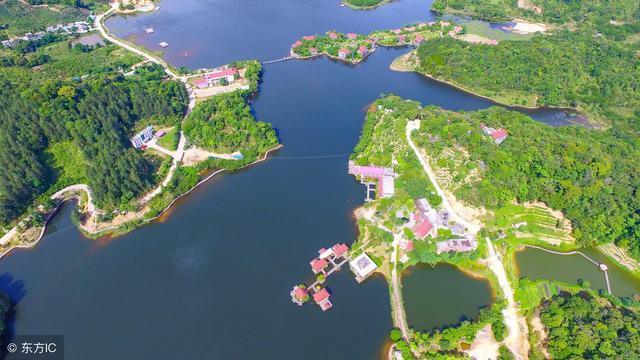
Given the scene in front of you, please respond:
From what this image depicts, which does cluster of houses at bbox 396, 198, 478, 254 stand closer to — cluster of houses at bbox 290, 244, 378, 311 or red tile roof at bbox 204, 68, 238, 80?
cluster of houses at bbox 290, 244, 378, 311

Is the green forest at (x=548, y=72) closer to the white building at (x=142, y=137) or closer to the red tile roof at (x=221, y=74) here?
the red tile roof at (x=221, y=74)

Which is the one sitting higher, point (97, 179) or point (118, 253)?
point (97, 179)

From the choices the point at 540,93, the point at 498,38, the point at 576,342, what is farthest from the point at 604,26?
the point at 576,342

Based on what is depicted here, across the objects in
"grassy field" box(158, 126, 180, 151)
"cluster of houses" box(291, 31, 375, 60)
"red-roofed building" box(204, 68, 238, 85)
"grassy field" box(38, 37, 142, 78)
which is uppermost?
"cluster of houses" box(291, 31, 375, 60)

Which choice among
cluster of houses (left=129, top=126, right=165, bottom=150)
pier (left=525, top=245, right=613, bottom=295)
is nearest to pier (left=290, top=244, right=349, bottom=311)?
pier (left=525, top=245, right=613, bottom=295)

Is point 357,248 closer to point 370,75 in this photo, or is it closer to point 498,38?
point 370,75

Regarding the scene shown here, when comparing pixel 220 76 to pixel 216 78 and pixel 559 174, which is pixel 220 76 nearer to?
pixel 216 78
